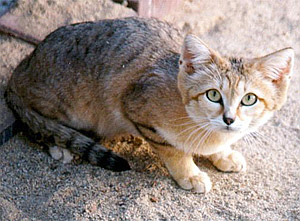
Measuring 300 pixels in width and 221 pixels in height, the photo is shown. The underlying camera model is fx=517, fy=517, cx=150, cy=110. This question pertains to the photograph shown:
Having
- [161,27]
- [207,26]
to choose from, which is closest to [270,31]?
[207,26]

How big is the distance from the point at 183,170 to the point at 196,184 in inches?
5.2

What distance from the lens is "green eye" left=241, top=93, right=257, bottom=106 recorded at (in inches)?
120

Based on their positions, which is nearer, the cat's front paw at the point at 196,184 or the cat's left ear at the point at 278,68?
the cat's left ear at the point at 278,68

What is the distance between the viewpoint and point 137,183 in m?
3.61

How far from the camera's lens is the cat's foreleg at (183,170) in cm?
357

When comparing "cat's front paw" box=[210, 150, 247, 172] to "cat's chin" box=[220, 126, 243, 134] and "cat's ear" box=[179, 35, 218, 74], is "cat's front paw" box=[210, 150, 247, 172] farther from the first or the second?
"cat's ear" box=[179, 35, 218, 74]

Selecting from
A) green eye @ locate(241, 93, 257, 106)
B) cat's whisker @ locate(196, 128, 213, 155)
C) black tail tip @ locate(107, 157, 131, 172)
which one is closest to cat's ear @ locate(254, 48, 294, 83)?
green eye @ locate(241, 93, 257, 106)

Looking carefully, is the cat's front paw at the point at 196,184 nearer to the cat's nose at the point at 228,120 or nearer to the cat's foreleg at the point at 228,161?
the cat's foreleg at the point at 228,161

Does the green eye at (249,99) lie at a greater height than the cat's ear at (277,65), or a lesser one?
lesser

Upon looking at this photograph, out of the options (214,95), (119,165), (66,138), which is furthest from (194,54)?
(66,138)

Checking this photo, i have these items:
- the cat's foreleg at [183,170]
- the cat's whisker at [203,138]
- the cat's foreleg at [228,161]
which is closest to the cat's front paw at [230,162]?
the cat's foreleg at [228,161]

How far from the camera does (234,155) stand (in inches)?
151

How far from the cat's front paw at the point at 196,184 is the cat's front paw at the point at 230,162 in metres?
0.25

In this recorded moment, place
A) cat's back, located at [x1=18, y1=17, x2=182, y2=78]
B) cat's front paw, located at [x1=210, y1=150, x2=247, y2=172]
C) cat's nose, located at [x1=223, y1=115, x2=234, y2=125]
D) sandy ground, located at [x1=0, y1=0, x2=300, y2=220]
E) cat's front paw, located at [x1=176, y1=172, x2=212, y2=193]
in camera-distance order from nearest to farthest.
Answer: cat's nose, located at [x1=223, y1=115, x2=234, y2=125]
sandy ground, located at [x1=0, y1=0, x2=300, y2=220]
cat's front paw, located at [x1=176, y1=172, x2=212, y2=193]
cat's back, located at [x1=18, y1=17, x2=182, y2=78]
cat's front paw, located at [x1=210, y1=150, x2=247, y2=172]
